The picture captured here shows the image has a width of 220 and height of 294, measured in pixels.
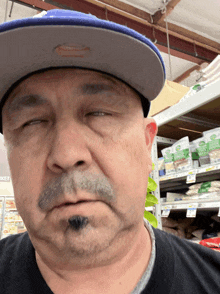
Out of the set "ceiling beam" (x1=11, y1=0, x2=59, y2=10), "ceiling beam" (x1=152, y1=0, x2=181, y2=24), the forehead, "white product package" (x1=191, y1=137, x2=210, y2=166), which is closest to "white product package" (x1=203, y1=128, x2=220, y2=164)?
"white product package" (x1=191, y1=137, x2=210, y2=166)

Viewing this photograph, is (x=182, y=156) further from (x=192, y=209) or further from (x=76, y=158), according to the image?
(x=76, y=158)

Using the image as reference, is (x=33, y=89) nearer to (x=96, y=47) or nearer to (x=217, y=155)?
(x=96, y=47)

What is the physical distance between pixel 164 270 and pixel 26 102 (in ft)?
1.90

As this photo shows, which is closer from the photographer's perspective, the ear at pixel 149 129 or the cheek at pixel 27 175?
the cheek at pixel 27 175

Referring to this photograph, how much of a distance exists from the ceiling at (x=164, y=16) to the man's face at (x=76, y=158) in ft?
6.66

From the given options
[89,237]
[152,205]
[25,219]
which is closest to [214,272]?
[89,237]

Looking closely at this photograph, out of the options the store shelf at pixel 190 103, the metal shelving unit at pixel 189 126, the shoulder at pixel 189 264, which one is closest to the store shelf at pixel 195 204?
the metal shelving unit at pixel 189 126

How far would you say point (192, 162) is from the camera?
1.88 m

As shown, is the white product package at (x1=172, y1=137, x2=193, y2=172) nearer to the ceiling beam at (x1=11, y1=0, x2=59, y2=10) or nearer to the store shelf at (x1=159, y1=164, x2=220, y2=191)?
the store shelf at (x1=159, y1=164, x2=220, y2=191)

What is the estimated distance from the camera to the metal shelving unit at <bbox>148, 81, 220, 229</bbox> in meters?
1.57

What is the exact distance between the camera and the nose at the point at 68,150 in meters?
0.54

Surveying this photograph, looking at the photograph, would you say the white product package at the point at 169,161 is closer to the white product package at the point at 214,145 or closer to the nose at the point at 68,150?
the white product package at the point at 214,145

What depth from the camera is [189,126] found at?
201 centimetres

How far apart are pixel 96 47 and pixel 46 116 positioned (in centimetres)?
21
